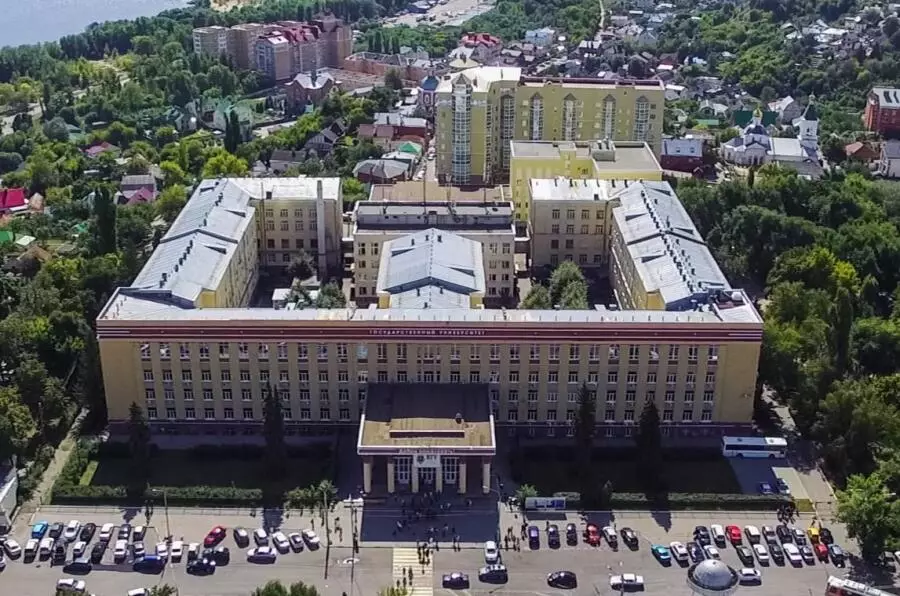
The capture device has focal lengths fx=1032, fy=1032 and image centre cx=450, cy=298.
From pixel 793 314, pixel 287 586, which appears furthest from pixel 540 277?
pixel 287 586

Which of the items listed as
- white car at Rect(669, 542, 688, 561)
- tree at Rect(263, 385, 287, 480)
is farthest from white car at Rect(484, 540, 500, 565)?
tree at Rect(263, 385, 287, 480)

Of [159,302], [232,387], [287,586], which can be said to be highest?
[159,302]

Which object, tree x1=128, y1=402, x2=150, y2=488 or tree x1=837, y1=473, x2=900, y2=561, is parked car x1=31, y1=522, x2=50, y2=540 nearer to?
tree x1=128, y1=402, x2=150, y2=488

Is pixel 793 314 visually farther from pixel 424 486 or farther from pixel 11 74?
pixel 11 74

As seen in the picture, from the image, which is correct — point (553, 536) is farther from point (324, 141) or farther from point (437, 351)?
point (324, 141)

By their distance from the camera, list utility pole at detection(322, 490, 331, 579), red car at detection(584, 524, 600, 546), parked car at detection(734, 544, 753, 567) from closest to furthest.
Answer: parked car at detection(734, 544, 753, 567) < utility pole at detection(322, 490, 331, 579) < red car at detection(584, 524, 600, 546)

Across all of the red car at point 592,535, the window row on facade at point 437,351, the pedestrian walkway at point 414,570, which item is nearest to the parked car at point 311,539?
the pedestrian walkway at point 414,570

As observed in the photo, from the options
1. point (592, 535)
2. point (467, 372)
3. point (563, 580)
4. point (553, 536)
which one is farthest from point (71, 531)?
point (592, 535)
